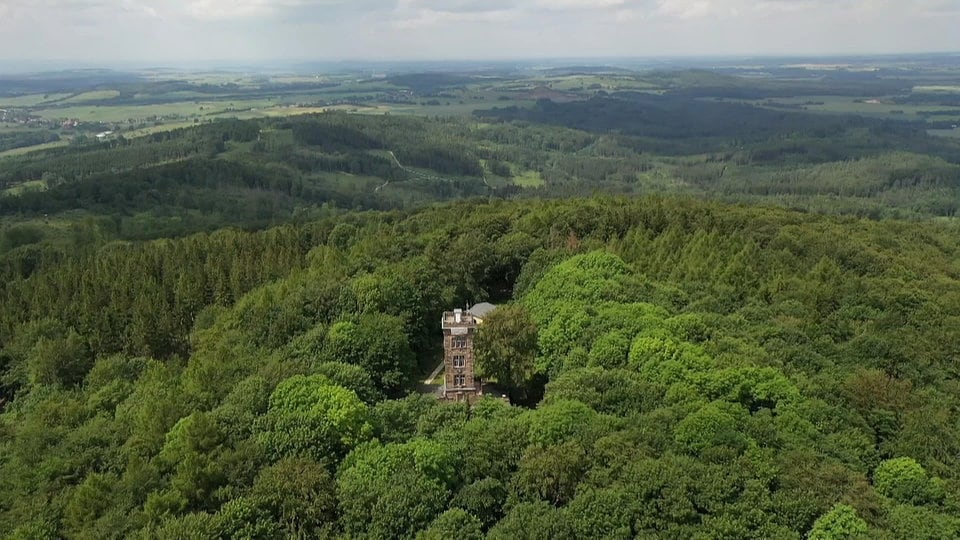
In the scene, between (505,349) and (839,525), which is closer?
(839,525)

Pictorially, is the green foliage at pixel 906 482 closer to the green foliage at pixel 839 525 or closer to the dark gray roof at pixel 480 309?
the green foliage at pixel 839 525

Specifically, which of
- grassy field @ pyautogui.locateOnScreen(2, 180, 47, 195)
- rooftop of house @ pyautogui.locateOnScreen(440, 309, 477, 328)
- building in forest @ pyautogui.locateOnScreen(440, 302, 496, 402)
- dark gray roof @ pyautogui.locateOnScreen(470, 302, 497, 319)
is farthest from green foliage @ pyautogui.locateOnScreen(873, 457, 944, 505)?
grassy field @ pyautogui.locateOnScreen(2, 180, 47, 195)

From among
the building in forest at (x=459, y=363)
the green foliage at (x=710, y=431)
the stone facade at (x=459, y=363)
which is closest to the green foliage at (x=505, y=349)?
the building in forest at (x=459, y=363)

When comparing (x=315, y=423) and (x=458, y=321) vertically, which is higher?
(x=458, y=321)

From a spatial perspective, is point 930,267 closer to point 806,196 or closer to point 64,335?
point 64,335

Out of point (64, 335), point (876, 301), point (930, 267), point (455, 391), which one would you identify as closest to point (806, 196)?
point (930, 267)

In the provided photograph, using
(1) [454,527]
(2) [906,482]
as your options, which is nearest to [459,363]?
A: (1) [454,527]

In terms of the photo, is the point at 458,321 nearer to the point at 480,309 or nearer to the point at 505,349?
the point at 505,349

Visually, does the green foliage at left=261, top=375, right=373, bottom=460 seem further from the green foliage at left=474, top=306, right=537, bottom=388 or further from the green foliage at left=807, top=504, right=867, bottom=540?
the green foliage at left=807, top=504, right=867, bottom=540
